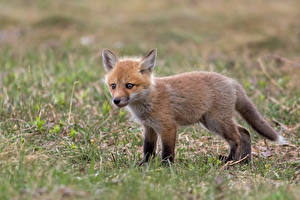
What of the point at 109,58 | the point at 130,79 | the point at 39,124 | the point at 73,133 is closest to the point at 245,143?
the point at 130,79

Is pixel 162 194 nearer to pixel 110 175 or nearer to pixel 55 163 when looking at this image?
pixel 110 175

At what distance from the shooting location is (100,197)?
412 centimetres

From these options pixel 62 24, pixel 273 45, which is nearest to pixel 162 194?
pixel 273 45

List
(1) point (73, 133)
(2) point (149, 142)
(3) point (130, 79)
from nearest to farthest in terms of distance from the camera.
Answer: (3) point (130, 79) < (2) point (149, 142) < (1) point (73, 133)

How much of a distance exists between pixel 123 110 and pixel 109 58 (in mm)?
1612

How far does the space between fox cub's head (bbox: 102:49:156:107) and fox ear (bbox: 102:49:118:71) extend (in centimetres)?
1

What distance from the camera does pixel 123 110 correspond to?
762cm

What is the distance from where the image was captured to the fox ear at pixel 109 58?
6160 millimetres

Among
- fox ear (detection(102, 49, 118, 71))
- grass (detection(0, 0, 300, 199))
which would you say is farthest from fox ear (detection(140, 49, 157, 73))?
grass (detection(0, 0, 300, 199))

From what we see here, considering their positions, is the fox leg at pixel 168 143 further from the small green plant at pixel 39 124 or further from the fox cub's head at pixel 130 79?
the small green plant at pixel 39 124

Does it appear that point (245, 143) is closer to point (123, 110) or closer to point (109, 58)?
point (123, 110)

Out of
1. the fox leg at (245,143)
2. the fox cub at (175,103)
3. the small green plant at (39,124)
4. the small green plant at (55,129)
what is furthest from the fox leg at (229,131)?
the small green plant at (39,124)

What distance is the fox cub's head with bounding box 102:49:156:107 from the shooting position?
5.59 m

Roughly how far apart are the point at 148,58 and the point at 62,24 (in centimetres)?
1080
